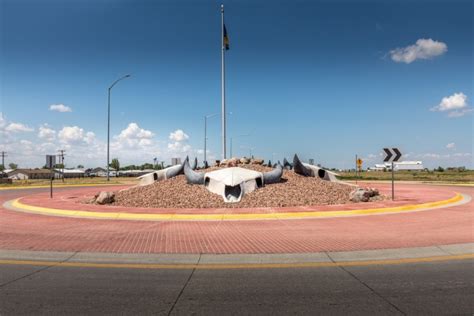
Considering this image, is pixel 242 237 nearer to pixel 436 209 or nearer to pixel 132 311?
pixel 132 311

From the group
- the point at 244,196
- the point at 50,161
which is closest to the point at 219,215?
the point at 244,196

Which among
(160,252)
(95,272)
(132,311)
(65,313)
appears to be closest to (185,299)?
(132,311)

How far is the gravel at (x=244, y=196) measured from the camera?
1609 centimetres

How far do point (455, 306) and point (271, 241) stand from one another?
4.55 metres

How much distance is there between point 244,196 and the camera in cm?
1703

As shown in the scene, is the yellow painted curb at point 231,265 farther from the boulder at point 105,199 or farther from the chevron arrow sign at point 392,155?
the chevron arrow sign at point 392,155

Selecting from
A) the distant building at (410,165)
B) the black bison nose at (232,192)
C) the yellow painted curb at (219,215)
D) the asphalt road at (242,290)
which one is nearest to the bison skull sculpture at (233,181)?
the black bison nose at (232,192)

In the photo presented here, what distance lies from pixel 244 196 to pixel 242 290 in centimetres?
1180

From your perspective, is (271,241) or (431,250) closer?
(431,250)

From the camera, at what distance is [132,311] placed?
4.47 m

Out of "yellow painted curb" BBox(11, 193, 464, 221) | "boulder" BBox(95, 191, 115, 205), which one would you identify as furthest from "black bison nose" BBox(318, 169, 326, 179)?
"boulder" BBox(95, 191, 115, 205)

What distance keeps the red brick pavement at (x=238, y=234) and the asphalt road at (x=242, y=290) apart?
164 cm

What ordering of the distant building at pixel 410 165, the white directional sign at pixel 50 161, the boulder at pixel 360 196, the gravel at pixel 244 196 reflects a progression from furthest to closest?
the distant building at pixel 410 165, the white directional sign at pixel 50 161, the boulder at pixel 360 196, the gravel at pixel 244 196

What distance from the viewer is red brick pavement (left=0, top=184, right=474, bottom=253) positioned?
8.10 m
